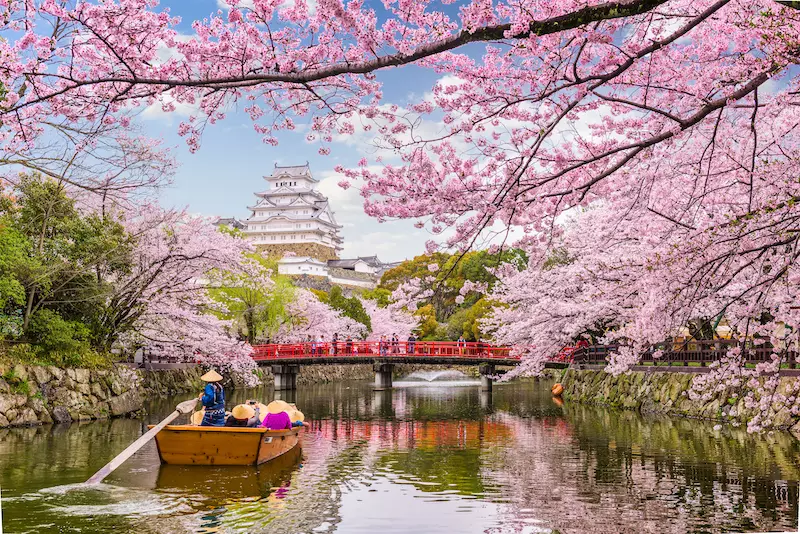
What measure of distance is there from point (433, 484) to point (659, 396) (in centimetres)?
1172

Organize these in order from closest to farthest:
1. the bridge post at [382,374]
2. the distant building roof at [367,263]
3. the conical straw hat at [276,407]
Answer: the conical straw hat at [276,407]
the bridge post at [382,374]
the distant building roof at [367,263]

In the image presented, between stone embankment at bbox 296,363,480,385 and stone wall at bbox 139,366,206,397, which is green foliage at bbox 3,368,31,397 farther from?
stone embankment at bbox 296,363,480,385

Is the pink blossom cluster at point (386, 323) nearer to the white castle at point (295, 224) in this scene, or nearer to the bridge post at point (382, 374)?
the white castle at point (295, 224)

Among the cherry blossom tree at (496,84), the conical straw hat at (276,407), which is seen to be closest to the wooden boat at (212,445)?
the conical straw hat at (276,407)

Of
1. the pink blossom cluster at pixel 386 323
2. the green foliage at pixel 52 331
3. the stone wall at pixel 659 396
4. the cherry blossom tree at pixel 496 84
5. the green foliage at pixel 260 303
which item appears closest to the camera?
the cherry blossom tree at pixel 496 84

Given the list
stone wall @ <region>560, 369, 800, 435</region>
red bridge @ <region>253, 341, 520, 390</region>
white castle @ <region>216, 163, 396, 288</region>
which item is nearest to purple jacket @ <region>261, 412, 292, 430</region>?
stone wall @ <region>560, 369, 800, 435</region>

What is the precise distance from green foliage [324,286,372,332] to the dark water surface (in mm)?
27143

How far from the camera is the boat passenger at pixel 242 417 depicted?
1112 cm

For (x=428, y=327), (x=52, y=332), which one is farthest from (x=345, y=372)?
(x=52, y=332)

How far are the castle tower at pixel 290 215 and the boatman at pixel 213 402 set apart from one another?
119 feet

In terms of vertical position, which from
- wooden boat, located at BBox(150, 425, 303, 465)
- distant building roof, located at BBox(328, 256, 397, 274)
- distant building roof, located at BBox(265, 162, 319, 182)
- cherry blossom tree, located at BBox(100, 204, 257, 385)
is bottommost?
wooden boat, located at BBox(150, 425, 303, 465)

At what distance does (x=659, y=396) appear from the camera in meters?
19.4

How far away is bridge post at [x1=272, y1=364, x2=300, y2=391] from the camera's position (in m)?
33.9

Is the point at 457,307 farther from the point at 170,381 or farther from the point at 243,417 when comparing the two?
the point at 243,417
